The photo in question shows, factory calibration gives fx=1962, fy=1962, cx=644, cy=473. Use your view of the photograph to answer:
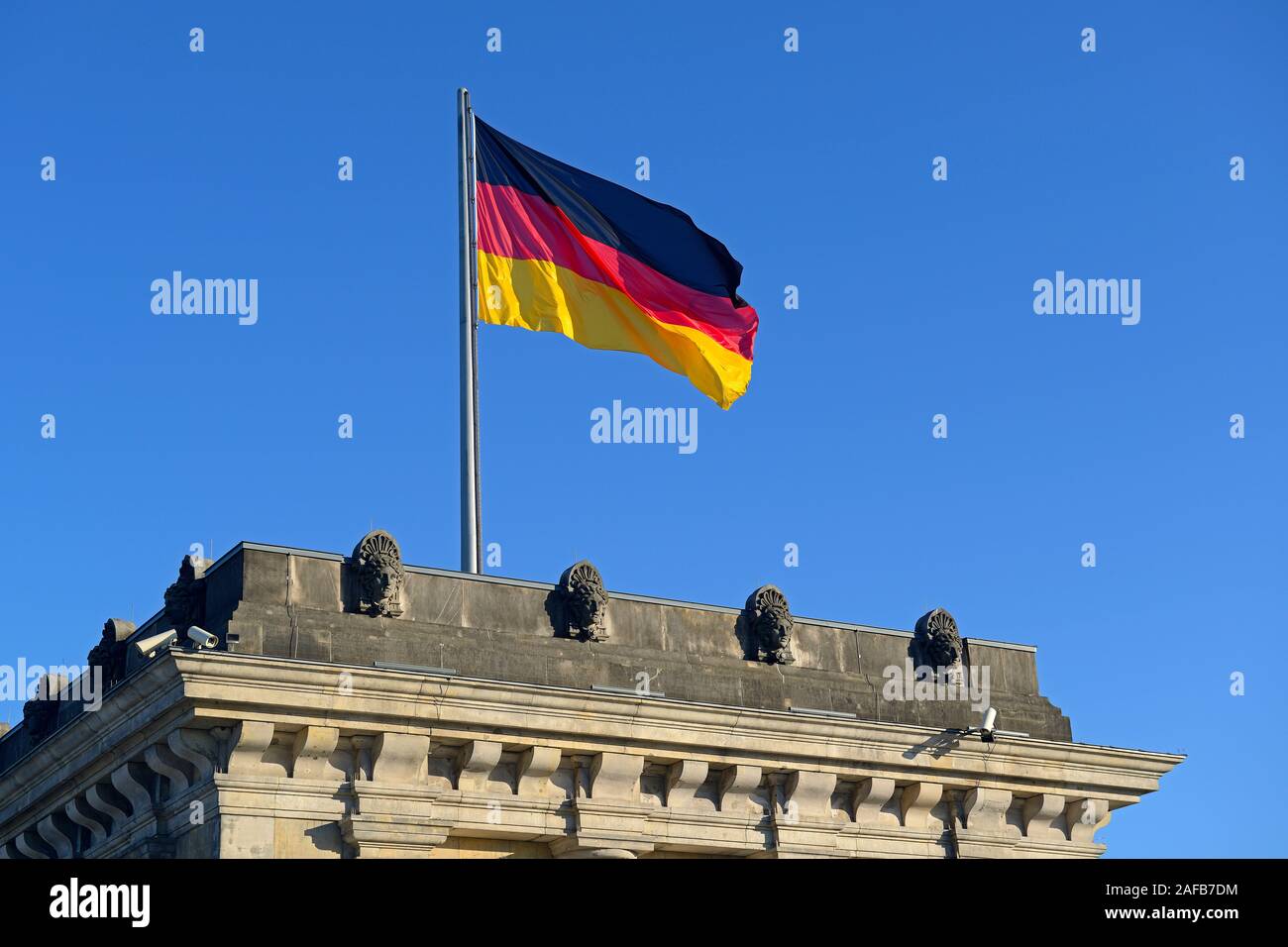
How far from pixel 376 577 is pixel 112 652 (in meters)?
4.90

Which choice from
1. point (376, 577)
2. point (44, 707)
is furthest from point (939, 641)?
point (44, 707)

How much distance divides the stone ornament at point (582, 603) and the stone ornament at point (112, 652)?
266 inches

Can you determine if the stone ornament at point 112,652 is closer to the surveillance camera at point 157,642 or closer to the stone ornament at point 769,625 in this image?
the surveillance camera at point 157,642

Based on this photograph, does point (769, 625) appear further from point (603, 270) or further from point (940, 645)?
point (603, 270)

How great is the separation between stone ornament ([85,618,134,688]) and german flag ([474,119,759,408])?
8.09 metres

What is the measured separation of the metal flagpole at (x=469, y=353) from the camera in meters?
31.3

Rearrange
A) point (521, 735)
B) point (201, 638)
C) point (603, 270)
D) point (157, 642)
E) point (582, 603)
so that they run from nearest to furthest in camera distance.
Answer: point (201, 638)
point (157, 642)
point (521, 735)
point (582, 603)
point (603, 270)

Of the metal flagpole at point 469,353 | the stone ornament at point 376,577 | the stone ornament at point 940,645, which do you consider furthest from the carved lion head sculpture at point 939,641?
the stone ornament at point 376,577

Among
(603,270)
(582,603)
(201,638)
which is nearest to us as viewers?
(201,638)

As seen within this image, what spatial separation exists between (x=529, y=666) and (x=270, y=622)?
4.05m

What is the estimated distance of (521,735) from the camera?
28.1 meters
